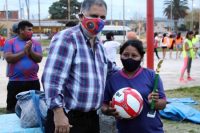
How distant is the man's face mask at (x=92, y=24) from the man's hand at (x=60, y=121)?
698 mm

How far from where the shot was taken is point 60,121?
2.99m

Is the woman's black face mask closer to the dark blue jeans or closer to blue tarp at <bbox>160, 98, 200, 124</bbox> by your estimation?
the dark blue jeans

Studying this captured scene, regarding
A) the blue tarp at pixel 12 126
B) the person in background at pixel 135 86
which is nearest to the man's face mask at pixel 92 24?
the person in background at pixel 135 86

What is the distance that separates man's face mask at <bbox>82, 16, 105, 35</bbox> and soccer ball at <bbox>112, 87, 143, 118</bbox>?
0.57m

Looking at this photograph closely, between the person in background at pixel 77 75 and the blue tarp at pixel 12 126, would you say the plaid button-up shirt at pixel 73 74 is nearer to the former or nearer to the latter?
the person in background at pixel 77 75

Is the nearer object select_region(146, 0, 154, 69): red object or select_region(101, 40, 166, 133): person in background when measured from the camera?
select_region(101, 40, 166, 133): person in background

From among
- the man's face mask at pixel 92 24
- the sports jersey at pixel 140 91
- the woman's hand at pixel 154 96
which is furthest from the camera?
the sports jersey at pixel 140 91

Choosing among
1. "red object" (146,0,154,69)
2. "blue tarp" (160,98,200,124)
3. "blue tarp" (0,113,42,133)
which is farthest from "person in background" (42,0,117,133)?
"blue tarp" (160,98,200,124)

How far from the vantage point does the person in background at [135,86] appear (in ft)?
11.3

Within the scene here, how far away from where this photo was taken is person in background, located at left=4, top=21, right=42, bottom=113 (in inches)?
226

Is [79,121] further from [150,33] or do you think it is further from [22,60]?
[150,33]

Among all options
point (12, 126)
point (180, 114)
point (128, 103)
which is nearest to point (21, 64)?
point (12, 126)

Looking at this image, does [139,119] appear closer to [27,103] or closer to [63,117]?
[63,117]

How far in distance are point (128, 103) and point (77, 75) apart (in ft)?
1.79
